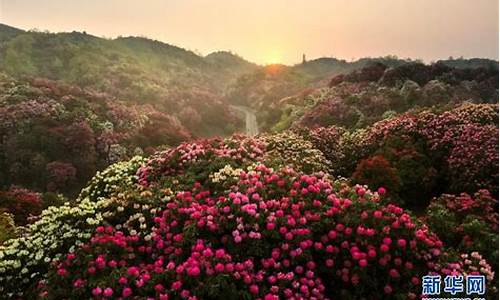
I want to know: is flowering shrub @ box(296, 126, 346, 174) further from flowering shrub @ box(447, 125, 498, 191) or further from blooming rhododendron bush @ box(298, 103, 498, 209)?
flowering shrub @ box(447, 125, 498, 191)

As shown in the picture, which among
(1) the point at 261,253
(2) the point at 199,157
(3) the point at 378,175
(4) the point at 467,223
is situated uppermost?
(2) the point at 199,157

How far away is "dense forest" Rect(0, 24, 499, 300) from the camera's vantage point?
7.69 m

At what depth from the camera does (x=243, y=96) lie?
61.2 meters

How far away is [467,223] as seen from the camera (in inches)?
401

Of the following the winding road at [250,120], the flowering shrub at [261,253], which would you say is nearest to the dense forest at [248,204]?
the flowering shrub at [261,253]

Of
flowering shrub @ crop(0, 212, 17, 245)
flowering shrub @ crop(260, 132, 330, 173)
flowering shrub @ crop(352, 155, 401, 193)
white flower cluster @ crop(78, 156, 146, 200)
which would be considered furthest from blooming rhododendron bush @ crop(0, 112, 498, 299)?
flowering shrub @ crop(260, 132, 330, 173)

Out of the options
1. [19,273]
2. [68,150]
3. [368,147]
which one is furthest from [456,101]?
[19,273]

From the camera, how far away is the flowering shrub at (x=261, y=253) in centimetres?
735

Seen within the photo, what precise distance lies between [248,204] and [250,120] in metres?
37.5

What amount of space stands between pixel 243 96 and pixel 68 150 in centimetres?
3884

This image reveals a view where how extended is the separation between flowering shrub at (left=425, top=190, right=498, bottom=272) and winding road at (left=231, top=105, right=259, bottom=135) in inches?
1069

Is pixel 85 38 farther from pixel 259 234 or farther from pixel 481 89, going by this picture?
pixel 259 234

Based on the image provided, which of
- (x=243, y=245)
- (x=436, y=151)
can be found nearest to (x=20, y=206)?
(x=243, y=245)

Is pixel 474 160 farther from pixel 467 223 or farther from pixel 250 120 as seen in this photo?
pixel 250 120
